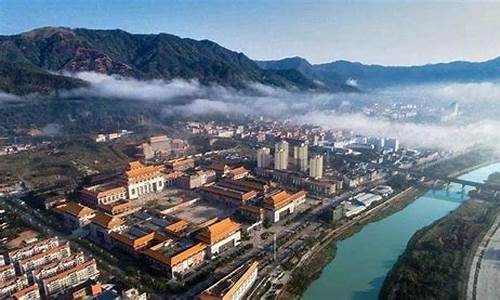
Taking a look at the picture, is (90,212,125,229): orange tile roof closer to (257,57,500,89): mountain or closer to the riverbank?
the riverbank

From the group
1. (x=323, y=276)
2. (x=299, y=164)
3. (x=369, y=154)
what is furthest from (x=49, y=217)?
(x=369, y=154)

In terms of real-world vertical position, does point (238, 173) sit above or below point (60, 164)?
below

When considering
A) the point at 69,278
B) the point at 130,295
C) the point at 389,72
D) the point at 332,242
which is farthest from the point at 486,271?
the point at 389,72

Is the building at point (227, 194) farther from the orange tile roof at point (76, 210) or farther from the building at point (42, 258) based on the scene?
the building at point (42, 258)

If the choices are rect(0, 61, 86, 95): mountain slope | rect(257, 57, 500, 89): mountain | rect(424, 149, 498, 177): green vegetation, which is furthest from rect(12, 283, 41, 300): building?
rect(257, 57, 500, 89): mountain

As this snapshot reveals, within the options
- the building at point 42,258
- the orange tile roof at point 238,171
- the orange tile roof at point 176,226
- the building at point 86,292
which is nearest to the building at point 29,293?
the building at point 86,292

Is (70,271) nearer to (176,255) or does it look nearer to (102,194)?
(176,255)
